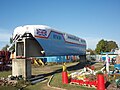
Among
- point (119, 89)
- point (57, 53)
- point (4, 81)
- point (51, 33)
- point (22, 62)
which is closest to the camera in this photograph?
point (119, 89)

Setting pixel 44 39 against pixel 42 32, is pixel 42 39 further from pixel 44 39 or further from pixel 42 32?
pixel 42 32

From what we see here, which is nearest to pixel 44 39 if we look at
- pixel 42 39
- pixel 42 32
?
pixel 42 39

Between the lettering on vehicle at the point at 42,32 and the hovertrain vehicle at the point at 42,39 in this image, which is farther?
the lettering on vehicle at the point at 42,32

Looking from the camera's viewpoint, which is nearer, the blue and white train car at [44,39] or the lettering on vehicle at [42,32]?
the blue and white train car at [44,39]

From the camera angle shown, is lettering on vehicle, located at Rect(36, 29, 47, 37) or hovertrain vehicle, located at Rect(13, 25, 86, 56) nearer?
hovertrain vehicle, located at Rect(13, 25, 86, 56)

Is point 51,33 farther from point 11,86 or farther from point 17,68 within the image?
point 11,86

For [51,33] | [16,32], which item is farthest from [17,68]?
[51,33]

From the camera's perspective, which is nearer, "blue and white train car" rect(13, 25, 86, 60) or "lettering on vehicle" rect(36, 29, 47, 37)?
"blue and white train car" rect(13, 25, 86, 60)

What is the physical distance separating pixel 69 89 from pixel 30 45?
389 inches

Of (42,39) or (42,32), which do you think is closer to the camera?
(42,39)

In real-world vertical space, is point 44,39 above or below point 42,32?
below

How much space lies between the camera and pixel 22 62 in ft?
70.0

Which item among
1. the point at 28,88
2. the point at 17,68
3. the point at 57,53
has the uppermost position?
the point at 57,53

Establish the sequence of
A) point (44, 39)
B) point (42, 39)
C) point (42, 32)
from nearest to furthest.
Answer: point (42, 39) < point (42, 32) < point (44, 39)
